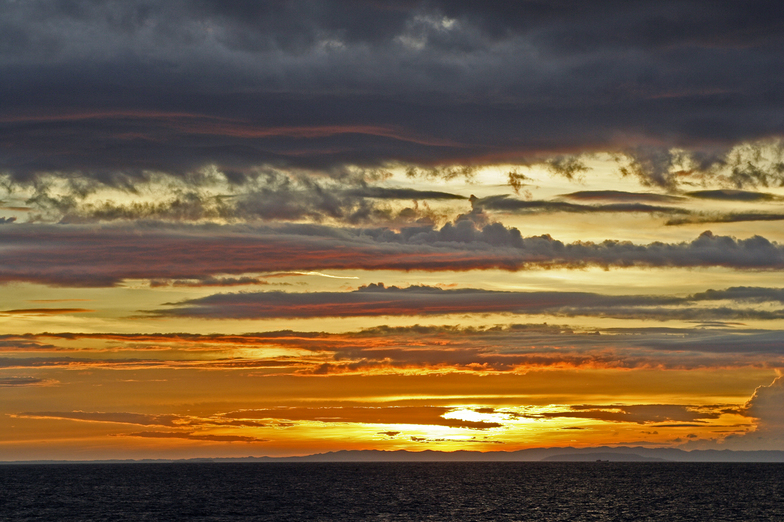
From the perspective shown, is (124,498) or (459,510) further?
(124,498)

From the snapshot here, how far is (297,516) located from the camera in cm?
12900

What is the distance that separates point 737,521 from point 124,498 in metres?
125

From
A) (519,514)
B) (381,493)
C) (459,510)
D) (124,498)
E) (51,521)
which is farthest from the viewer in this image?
(381,493)

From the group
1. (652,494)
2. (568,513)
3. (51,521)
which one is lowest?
(652,494)

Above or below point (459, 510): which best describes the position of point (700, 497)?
below

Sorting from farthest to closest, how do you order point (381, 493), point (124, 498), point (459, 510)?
point (381, 493) → point (124, 498) → point (459, 510)

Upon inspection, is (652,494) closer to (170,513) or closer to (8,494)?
(170,513)

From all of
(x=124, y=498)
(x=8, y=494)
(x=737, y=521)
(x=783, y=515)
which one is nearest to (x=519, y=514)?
(x=737, y=521)

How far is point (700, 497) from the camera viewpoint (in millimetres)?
183250

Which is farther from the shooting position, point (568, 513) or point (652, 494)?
point (652, 494)

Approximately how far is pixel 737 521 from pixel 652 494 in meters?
72.2

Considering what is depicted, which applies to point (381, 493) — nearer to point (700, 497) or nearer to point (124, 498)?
point (124, 498)

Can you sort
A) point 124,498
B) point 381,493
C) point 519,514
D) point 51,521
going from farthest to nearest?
point 381,493 → point 124,498 → point 519,514 → point 51,521

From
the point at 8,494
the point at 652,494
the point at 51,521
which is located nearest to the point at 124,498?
the point at 8,494
